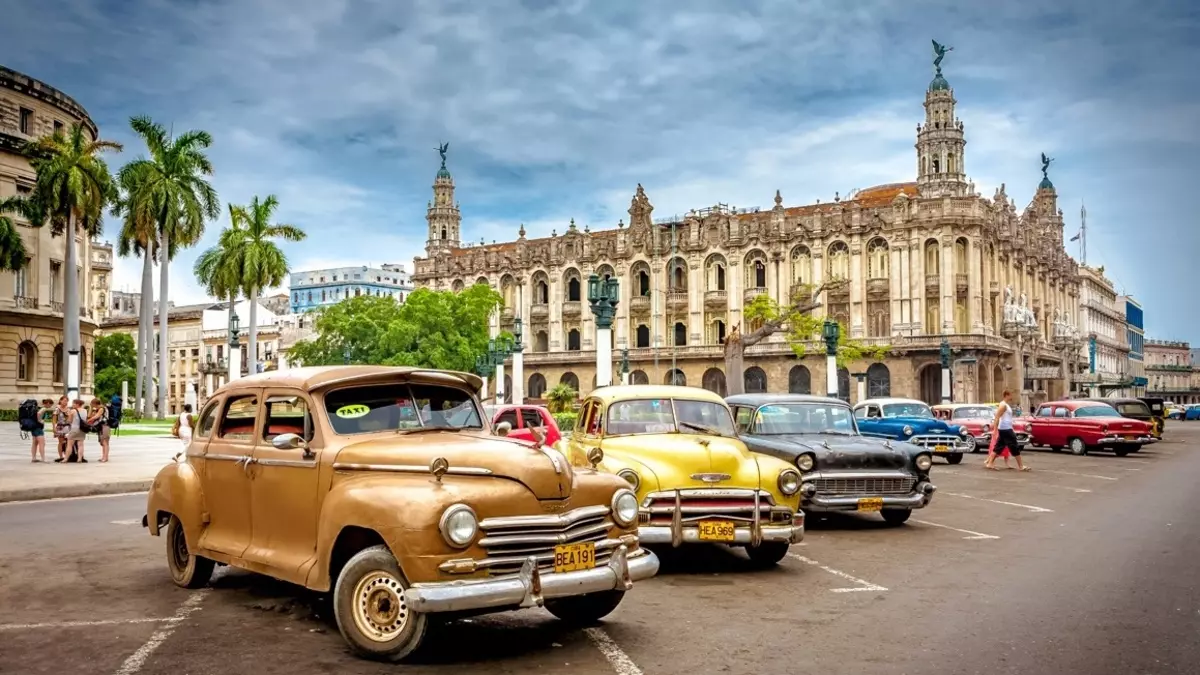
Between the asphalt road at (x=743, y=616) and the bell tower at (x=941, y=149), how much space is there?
202ft

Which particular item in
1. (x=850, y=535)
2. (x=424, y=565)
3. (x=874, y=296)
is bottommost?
(x=850, y=535)

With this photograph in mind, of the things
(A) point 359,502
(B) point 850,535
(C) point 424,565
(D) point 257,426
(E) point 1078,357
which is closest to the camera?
(C) point 424,565

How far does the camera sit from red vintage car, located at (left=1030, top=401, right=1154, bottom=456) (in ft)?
96.4

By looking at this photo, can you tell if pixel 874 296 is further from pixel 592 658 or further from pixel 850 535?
pixel 592 658

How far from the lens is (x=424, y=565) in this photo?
611 cm

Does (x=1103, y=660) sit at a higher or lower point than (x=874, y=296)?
lower

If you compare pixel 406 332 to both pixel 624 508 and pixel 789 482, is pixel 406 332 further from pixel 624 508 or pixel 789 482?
pixel 624 508

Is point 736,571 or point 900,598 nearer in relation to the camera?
point 900,598

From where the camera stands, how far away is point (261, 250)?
56188 millimetres

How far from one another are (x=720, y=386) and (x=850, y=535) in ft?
210

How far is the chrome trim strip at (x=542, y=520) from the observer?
6.26 meters

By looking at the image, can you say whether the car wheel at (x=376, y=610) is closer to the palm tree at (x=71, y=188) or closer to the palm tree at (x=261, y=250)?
the palm tree at (x=71, y=188)

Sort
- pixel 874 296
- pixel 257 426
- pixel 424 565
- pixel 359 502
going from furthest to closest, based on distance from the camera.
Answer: pixel 874 296 → pixel 257 426 → pixel 359 502 → pixel 424 565

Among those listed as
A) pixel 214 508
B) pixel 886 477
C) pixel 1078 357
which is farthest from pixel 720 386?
pixel 214 508
